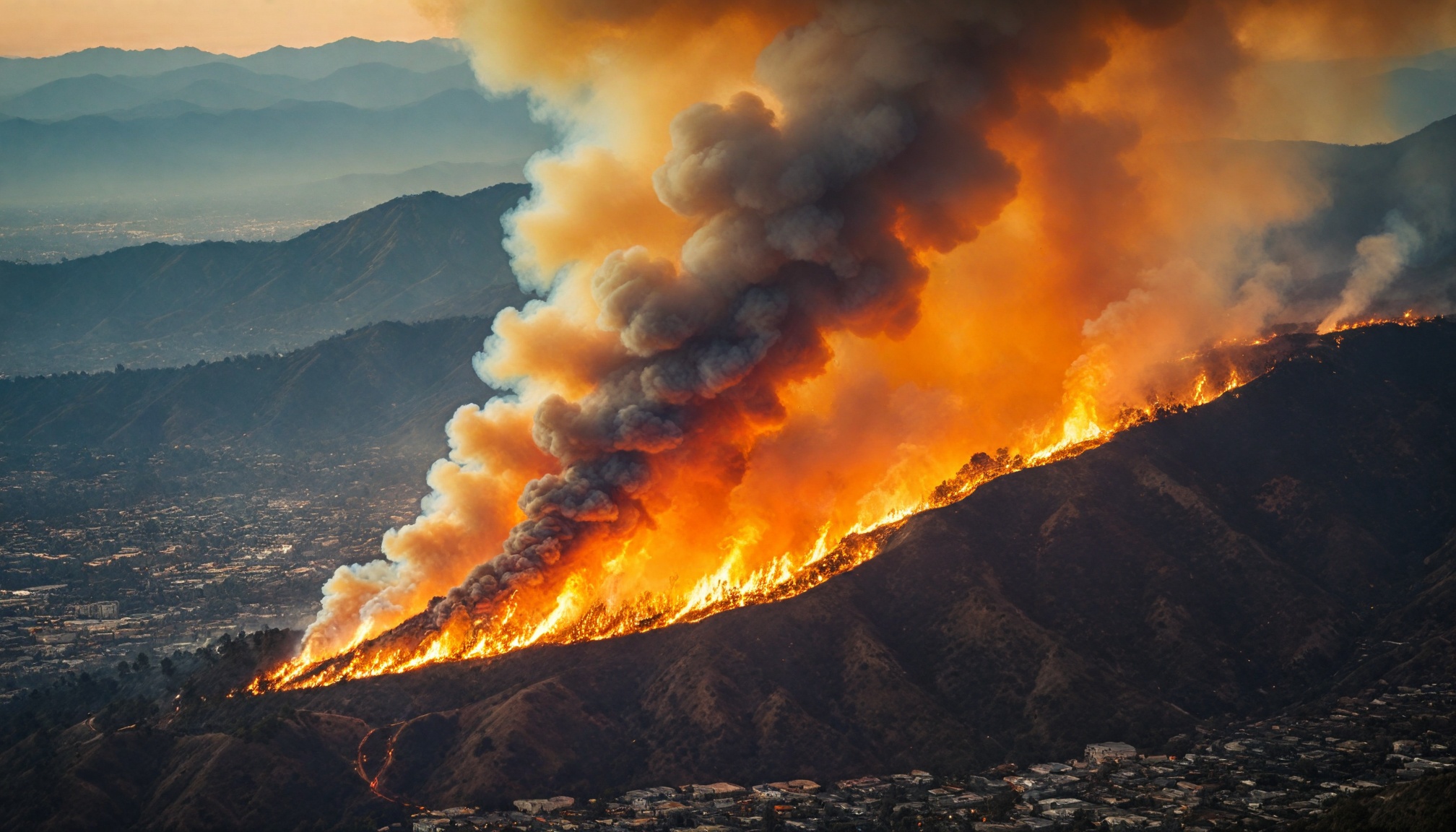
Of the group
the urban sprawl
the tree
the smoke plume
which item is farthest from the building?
the smoke plume

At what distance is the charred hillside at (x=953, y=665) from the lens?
10000 cm

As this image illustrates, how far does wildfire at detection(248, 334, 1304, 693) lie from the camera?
373 feet

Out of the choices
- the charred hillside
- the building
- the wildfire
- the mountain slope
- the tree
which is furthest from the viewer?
the wildfire

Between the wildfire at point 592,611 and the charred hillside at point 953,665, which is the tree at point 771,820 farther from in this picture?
the wildfire at point 592,611

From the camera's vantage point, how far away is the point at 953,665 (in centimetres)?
10762

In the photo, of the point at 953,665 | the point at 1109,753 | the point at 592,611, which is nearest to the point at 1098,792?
the point at 1109,753

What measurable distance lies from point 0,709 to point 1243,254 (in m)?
134

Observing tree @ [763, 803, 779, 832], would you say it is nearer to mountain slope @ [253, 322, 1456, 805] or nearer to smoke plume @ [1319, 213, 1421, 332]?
mountain slope @ [253, 322, 1456, 805]

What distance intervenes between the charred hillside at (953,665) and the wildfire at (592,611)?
2476mm

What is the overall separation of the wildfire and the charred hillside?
2476 millimetres

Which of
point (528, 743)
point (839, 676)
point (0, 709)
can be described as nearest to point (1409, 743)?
point (839, 676)

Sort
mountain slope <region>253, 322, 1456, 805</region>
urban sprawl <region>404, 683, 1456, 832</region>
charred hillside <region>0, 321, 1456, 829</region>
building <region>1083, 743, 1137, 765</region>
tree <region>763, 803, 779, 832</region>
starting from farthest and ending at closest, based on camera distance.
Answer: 1. mountain slope <region>253, 322, 1456, 805</region>
2. charred hillside <region>0, 321, 1456, 829</region>
3. building <region>1083, 743, 1137, 765</region>
4. tree <region>763, 803, 779, 832</region>
5. urban sprawl <region>404, 683, 1456, 832</region>

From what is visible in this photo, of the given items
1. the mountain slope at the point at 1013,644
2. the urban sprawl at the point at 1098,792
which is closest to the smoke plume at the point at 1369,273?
the mountain slope at the point at 1013,644

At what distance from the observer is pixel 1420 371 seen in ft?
472
